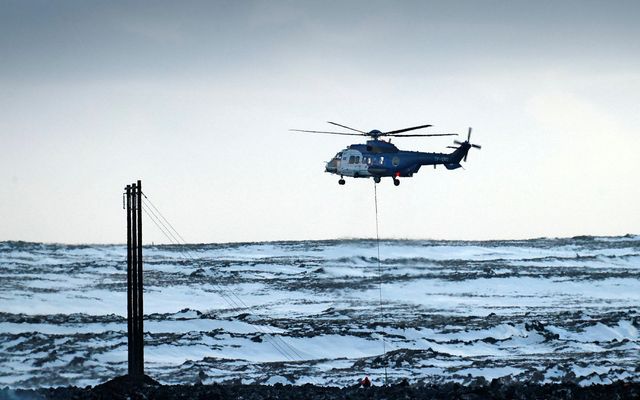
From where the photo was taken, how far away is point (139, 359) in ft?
125

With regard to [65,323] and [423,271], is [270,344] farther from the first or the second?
[423,271]

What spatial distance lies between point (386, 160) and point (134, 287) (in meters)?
15.1

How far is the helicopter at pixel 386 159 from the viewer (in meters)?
49.8

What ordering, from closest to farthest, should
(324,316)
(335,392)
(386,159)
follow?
(335,392) → (386,159) → (324,316)

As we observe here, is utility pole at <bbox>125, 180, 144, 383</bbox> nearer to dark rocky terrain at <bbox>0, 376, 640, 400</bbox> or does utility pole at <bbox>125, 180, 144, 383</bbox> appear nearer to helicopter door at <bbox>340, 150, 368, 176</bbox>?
dark rocky terrain at <bbox>0, 376, 640, 400</bbox>

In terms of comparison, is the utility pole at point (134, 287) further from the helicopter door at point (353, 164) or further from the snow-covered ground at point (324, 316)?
the helicopter door at point (353, 164)

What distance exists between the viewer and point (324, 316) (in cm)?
6562

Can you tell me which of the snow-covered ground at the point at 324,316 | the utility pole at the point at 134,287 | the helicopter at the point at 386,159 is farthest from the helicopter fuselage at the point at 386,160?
the utility pole at the point at 134,287

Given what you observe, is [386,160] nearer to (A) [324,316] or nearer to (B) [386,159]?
(B) [386,159]

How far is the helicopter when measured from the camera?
4975 cm

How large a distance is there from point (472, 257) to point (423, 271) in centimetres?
1927

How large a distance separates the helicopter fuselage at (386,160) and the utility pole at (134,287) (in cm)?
1427

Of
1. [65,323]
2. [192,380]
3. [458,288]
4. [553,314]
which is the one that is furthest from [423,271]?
[192,380]

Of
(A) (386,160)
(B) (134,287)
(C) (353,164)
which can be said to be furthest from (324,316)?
(B) (134,287)
